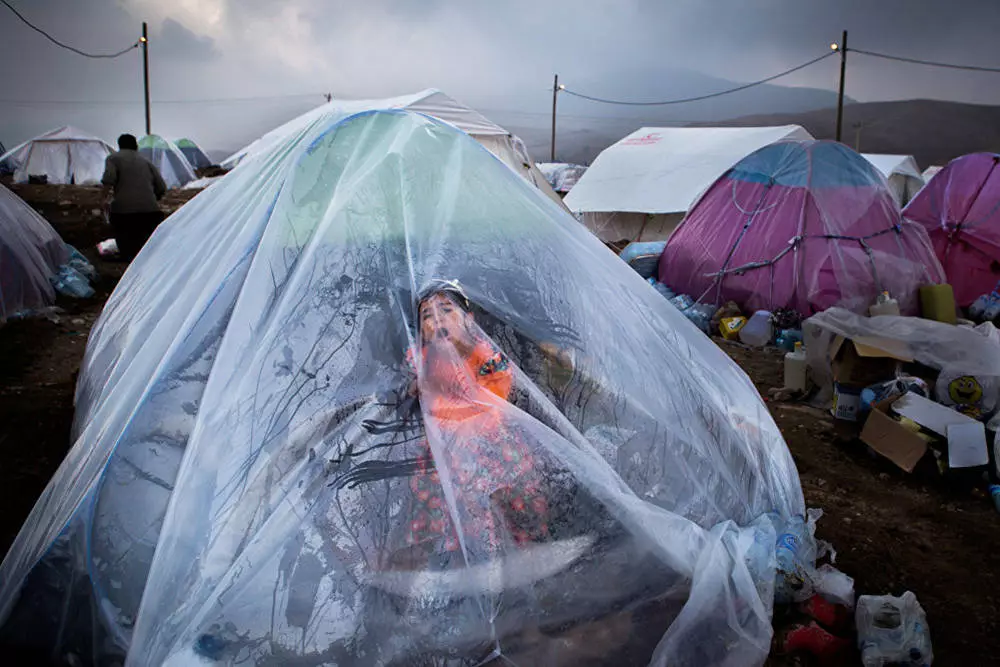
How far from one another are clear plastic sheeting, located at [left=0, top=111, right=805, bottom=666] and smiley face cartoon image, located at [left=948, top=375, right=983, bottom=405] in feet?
5.79

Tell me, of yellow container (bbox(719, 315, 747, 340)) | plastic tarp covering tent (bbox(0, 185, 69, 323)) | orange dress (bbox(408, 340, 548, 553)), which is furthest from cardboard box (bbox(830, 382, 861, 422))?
plastic tarp covering tent (bbox(0, 185, 69, 323))

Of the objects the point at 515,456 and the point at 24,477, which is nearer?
the point at 515,456

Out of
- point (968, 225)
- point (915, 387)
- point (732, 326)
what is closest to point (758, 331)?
point (732, 326)

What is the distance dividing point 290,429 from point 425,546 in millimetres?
517

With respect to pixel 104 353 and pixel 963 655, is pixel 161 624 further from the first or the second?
pixel 963 655

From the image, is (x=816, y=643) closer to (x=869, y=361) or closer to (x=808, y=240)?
(x=869, y=361)

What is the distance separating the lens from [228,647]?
172cm

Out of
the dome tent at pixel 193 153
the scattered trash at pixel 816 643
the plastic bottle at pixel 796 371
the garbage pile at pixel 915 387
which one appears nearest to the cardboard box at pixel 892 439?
the garbage pile at pixel 915 387

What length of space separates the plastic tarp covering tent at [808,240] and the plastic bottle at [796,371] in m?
1.42

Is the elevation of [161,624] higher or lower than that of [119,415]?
lower

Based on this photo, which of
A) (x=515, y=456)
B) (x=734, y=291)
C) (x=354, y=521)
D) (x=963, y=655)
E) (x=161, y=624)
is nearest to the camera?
(x=161, y=624)

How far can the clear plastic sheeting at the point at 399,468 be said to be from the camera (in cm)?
183

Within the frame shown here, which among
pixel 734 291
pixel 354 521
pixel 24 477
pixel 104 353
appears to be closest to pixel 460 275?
pixel 354 521

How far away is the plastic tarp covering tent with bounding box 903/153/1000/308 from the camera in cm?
633
